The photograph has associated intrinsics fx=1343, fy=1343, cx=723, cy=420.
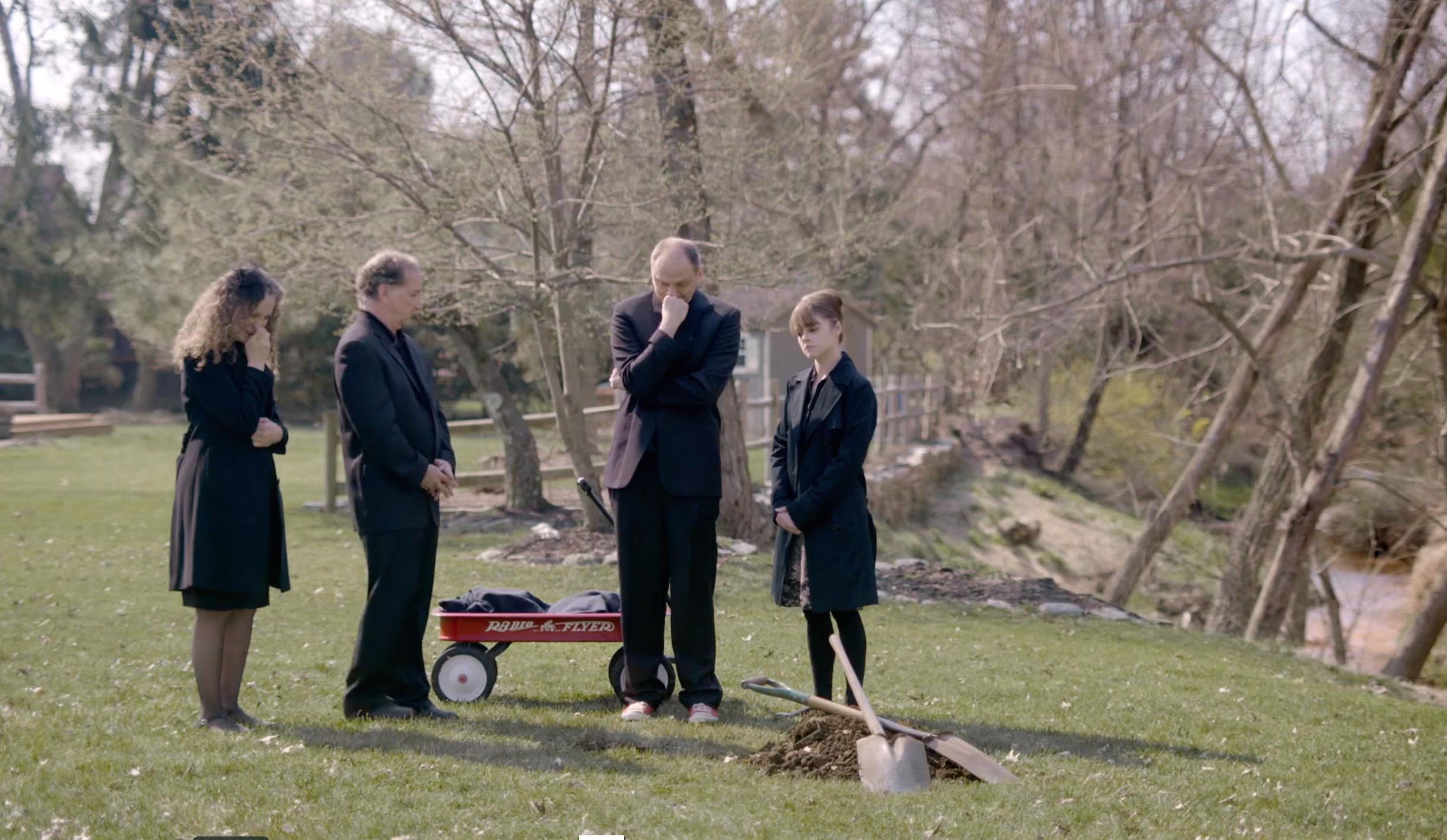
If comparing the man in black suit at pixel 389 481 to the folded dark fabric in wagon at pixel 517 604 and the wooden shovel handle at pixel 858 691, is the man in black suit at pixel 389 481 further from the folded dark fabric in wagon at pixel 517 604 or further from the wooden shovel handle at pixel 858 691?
the wooden shovel handle at pixel 858 691

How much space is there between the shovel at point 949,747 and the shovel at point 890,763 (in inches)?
3.5

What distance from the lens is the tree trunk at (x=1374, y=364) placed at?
11.9m

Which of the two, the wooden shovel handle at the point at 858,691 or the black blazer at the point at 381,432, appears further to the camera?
the black blazer at the point at 381,432

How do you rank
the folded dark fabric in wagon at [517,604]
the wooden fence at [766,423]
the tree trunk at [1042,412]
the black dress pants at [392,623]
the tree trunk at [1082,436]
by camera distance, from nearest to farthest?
the black dress pants at [392,623] → the folded dark fabric in wagon at [517,604] → the wooden fence at [766,423] → the tree trunk at [1042,412] → the tree trunk at [1082,436]

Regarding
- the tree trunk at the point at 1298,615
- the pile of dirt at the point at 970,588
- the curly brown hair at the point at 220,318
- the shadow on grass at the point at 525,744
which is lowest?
the tree trunk at the point at 1298,615

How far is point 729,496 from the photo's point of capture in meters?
13.0

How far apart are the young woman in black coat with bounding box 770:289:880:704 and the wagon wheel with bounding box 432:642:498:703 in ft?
4.53

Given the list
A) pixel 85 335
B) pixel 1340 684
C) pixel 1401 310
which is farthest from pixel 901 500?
pixel 85 335

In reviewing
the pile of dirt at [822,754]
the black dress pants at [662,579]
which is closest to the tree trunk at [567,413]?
the black dress pants at [662,579]

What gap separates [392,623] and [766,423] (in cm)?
1425

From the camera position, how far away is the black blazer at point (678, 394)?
5551 millimetres

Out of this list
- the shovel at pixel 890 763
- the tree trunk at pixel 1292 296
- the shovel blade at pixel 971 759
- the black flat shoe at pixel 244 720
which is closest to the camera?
the shovel at pixel 890 763

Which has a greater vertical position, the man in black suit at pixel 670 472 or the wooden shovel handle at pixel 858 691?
the man in black suit at pixel 670 472

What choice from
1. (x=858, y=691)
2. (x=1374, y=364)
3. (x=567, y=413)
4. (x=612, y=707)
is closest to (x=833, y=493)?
(x=858, y=691)
